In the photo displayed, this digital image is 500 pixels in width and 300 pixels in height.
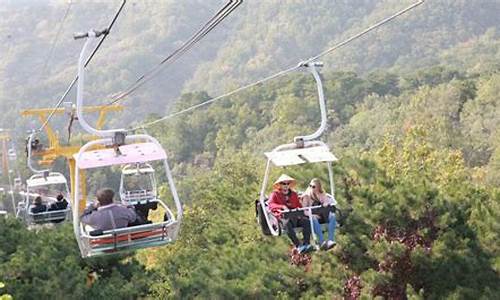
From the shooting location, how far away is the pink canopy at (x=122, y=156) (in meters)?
7.07

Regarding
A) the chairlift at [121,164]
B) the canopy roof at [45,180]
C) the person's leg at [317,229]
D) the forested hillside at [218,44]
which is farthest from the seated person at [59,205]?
the forested hillside at [218,44]

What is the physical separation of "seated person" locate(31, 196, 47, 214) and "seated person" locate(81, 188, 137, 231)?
7.21 m

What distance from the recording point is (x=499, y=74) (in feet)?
166

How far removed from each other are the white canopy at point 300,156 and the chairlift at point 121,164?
115cm

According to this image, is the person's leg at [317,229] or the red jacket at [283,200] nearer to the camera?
the person's leg at [317,229]

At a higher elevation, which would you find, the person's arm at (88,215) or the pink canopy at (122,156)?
the pink canopy at (122,156)

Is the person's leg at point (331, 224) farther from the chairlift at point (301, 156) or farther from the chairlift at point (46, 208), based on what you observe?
the chairlift at point (46, 208)

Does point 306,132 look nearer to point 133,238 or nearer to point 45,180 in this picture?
point 45,180

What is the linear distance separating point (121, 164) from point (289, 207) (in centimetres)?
224

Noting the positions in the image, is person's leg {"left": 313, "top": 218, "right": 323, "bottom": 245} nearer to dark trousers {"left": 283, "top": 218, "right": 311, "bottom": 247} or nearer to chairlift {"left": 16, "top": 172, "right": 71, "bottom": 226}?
dark trousers {"left": 283, "top": 218, "right": 311, "bottom": 247}

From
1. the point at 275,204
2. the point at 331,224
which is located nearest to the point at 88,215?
the point at 275,204

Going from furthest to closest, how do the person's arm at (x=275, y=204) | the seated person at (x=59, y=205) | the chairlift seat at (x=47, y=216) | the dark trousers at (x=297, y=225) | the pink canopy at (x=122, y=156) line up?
the seated person at (x=59, y=205), the chairlift seat at (x=47, y=216), the person's arm at (x=275, y=204), the dark trousers at (x=297, y=225), the pink canopy at (x=122, y=156)

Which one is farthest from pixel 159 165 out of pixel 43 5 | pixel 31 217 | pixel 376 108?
pixel 43 5

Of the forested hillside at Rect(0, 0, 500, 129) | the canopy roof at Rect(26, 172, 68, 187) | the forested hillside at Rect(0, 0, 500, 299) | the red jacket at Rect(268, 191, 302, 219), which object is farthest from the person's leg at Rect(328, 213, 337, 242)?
the forested hillside at Rect(0, 0, 500, 129)
